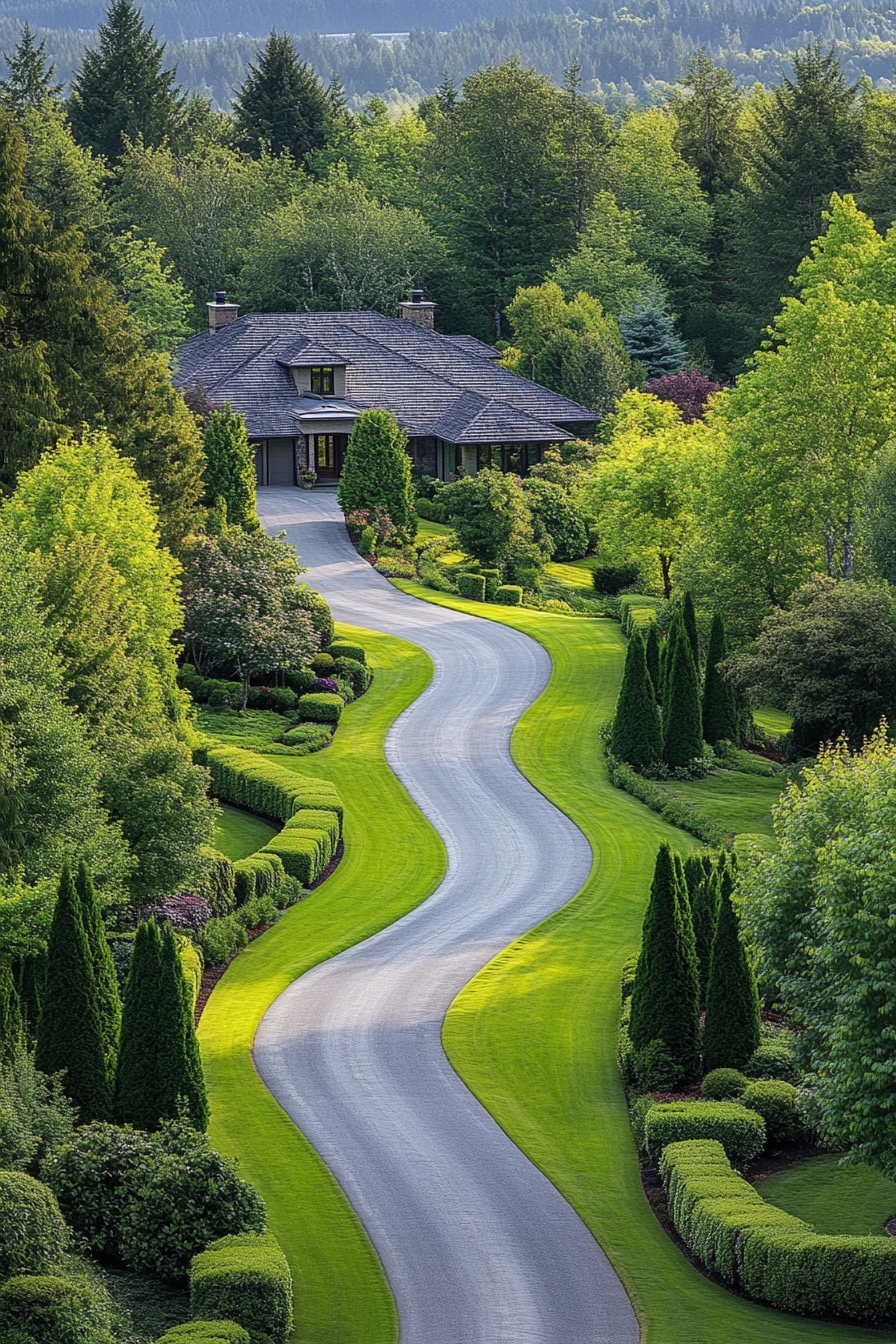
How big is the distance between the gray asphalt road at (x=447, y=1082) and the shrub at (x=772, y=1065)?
4.55m

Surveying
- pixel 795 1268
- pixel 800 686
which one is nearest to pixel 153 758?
pixel 795 1268

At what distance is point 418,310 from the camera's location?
322 feet

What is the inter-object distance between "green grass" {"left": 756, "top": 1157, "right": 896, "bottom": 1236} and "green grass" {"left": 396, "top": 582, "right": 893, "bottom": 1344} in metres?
2.14

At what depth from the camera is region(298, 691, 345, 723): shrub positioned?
167 ft

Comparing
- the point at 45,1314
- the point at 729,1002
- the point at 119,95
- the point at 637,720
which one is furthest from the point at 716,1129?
the point at 119,95

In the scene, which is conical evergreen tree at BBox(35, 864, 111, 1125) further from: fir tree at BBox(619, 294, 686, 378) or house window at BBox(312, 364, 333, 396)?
fir tree at BBox(619, 294, 686, 378)

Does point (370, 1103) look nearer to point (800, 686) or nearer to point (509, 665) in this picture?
point (800, 686)

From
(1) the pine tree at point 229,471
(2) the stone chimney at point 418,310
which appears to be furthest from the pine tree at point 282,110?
(1) the pine tree at point 229,471

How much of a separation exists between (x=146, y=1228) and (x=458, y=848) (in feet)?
65.8

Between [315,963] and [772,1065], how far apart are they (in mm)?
10040

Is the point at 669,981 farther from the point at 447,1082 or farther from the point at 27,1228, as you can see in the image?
the point at 27,1228

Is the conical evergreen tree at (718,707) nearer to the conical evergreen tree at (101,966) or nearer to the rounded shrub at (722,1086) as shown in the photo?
the rounded shrub at (722,1086)

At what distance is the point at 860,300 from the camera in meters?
65.1

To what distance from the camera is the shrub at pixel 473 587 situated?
67.5 metres
